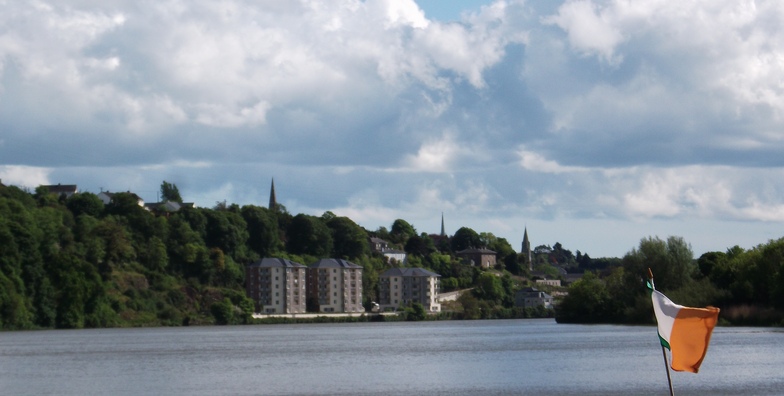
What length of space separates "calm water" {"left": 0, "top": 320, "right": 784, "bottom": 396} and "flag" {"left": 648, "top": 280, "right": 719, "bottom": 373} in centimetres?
2300

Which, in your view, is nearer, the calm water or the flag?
the flag

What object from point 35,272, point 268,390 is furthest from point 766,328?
point 35,272

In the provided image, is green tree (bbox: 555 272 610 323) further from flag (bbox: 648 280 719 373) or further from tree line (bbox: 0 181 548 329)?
flag (bbox: 648 280 719 373)

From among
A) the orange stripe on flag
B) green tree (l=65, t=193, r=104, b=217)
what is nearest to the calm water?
the orange stripe on flag

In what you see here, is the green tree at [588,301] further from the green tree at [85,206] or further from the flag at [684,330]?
the flag at [684,330]

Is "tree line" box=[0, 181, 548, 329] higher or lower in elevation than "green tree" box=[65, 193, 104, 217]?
lower

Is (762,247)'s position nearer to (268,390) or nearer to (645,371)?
(645,371)

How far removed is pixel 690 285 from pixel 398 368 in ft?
177

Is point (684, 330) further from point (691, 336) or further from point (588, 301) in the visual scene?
point (588, 301)

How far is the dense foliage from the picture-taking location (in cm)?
10412

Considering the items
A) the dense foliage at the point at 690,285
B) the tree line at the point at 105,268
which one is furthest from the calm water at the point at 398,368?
the tree line at the point at 105,268

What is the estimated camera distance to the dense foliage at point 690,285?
10412 centimetres

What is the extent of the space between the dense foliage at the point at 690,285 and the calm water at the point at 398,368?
32.3ft

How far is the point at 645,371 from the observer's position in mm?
56281
